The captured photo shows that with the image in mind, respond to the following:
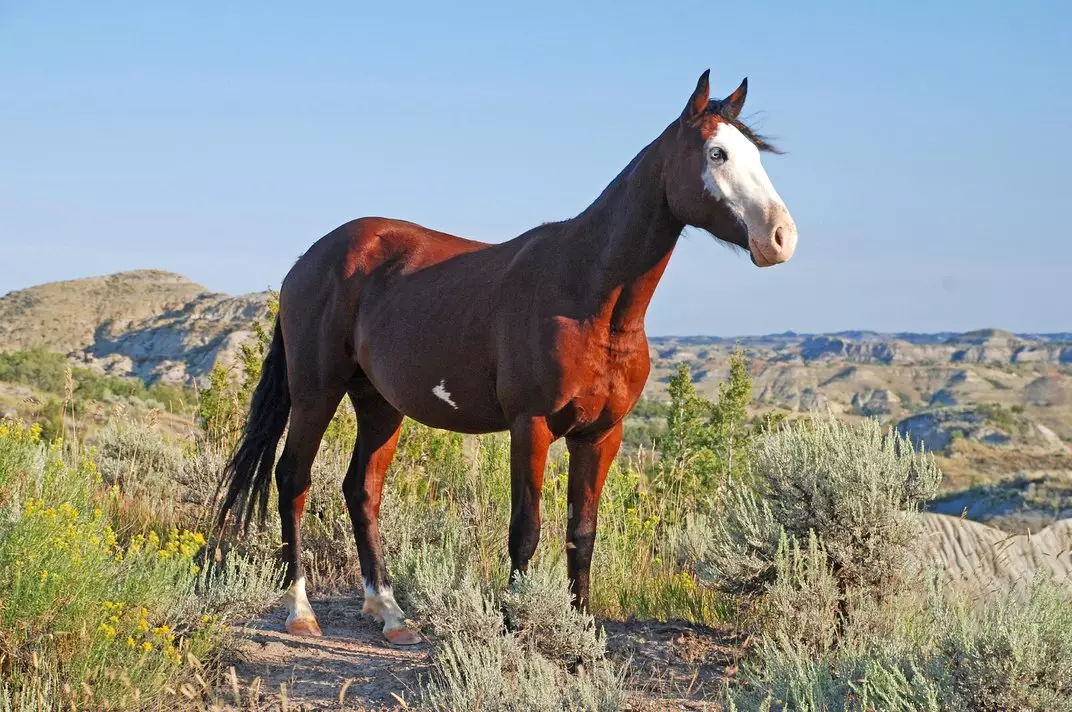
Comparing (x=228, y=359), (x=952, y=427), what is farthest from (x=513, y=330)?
(x=952, y=427)

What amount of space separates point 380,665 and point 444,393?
1.38 m

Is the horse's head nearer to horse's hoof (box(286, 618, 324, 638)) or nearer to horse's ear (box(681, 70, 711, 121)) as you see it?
horse's ear (box(681, 70, 711, 121))

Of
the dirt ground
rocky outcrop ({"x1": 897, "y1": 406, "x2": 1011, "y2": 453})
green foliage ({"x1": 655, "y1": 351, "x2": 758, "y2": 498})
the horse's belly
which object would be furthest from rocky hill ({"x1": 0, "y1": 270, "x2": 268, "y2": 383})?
rocky outcrop ({"x1": 897, "y1": 406, "x2": 1011, "y2": 453})

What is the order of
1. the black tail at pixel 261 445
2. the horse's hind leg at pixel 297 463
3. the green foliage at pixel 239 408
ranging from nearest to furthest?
1. the horse's hind leg at pixel 297 463
2. the black tail at pixel 261 445
3. the green foliage at pixel 239 408

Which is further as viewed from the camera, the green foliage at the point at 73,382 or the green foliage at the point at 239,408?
the green foliage at the point at 73,382

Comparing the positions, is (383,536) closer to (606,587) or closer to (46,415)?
(606,587)

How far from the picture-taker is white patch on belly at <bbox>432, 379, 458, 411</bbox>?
200 inches

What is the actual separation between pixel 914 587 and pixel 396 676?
267 centimetres

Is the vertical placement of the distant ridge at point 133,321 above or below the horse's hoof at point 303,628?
above

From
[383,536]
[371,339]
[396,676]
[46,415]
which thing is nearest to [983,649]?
[396,676]

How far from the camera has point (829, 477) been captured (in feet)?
16.8

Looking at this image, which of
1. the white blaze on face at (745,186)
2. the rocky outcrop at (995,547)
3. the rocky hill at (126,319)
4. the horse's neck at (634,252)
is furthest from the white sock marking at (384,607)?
the rocky hill at (126,319)

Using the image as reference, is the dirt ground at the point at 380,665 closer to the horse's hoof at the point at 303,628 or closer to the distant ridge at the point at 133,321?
the horse's hoof at the point at 303,628

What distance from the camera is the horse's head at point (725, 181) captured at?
402cm
